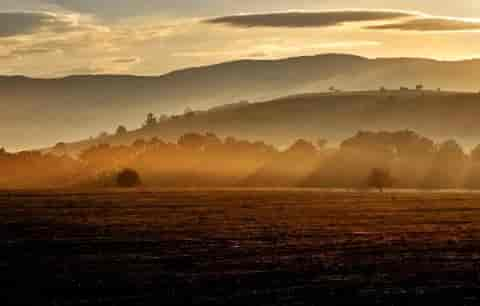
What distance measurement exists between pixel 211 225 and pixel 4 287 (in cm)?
3184

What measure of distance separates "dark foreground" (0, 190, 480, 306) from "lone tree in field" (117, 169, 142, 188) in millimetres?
84891

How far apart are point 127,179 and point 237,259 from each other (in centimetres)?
12464

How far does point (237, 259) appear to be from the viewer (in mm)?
46688

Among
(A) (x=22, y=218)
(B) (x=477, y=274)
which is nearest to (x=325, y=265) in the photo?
(B) (x=477, y=274)

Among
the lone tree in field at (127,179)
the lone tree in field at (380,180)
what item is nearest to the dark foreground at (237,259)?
the lone tree in field at (127,179)

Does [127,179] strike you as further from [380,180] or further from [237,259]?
[237,259]

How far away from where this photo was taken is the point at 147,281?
130 feet

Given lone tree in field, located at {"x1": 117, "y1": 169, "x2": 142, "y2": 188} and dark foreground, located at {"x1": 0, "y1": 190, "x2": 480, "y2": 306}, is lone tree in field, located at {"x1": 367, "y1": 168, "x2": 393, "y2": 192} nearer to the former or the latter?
lone tree in field, located at {"x1": 117, "y1": 169, "x2": 142, "y2": 188}

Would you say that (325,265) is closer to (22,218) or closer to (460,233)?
(460,233)

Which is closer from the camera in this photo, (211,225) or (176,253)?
(176,253)

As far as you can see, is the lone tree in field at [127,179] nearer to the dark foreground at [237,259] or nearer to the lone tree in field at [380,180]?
the lone tree in field at [380,180]

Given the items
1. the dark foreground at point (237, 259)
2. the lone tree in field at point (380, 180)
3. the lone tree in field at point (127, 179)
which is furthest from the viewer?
the lone tree in field at point (380, 180)

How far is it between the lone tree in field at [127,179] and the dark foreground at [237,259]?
3342 inches

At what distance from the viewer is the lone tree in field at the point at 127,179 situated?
170 m
